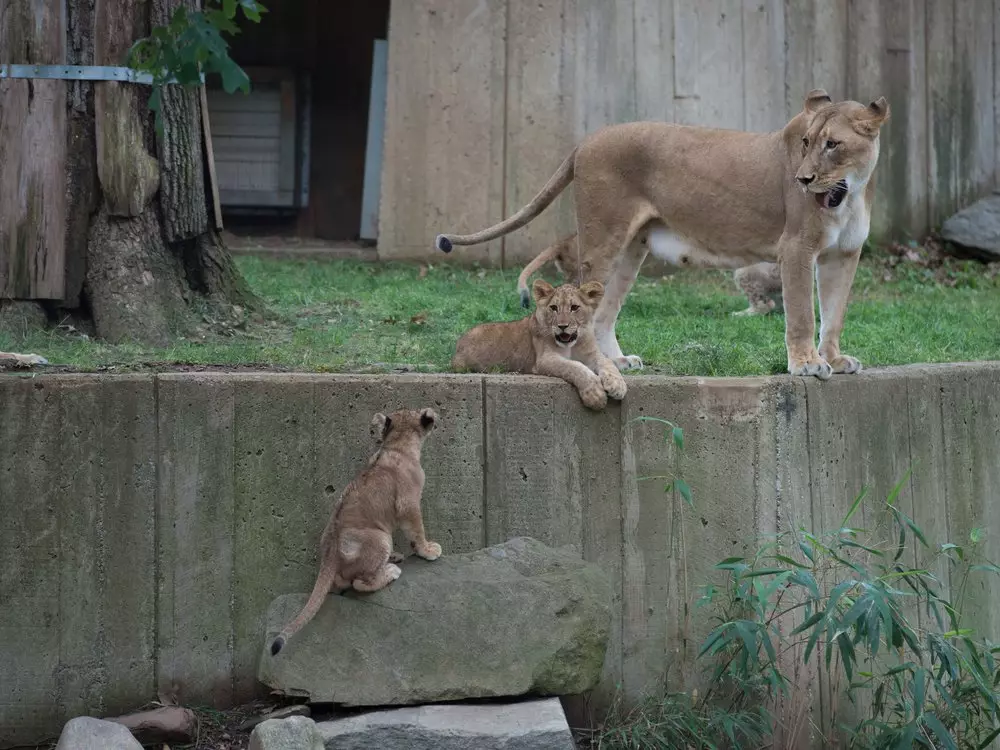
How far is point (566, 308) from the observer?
617 cm

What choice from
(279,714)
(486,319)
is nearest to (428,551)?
(279,714)

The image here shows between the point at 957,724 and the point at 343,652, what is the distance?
2805 millimetres

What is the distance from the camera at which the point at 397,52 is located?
11641 mm

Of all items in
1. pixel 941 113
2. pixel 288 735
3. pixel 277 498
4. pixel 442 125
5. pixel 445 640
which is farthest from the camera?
pixel 941 113

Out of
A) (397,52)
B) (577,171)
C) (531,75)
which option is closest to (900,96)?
(531,75)

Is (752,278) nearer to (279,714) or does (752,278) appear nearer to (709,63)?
(709,63)

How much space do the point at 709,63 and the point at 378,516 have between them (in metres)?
7.58

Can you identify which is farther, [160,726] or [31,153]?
[31,153]

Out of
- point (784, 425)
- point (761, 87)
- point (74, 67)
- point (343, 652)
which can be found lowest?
point (343, 652)

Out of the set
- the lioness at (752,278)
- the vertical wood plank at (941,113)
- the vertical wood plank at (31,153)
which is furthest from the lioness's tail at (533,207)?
the vertical wood plank at (941,113)

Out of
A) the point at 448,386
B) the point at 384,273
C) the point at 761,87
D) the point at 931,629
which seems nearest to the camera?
the point at 448,386

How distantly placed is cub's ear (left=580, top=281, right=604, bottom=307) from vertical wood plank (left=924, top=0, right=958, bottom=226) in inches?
283

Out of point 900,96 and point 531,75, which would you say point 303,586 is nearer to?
point 531,75

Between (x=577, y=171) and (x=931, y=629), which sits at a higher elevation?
(x=577, y=171)
